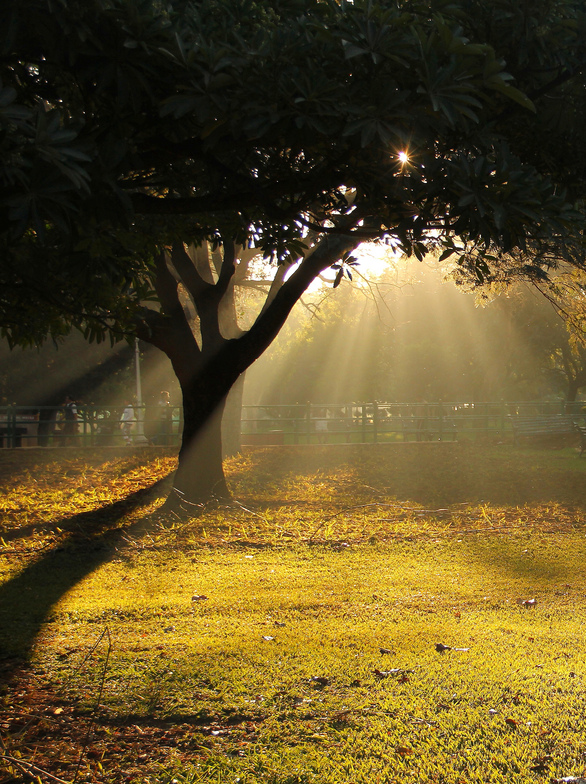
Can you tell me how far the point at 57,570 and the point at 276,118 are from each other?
678 cm

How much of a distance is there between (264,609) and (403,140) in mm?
4581

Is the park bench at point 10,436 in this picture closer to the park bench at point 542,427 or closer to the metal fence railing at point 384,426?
the metal fence railing at point 384,426

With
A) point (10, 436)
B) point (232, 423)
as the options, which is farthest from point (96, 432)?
point (232, 423)

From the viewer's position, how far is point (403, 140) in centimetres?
391

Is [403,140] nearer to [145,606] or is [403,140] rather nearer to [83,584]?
[145,606]

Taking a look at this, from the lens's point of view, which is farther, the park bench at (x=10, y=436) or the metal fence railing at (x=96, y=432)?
the park bench at (x=10, y=436)

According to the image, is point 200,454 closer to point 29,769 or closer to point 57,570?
point 57,570

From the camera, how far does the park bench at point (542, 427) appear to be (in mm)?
25547

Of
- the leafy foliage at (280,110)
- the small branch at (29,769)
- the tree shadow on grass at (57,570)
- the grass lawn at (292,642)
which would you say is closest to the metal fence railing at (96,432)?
the tree shadow on grass at (57,570)

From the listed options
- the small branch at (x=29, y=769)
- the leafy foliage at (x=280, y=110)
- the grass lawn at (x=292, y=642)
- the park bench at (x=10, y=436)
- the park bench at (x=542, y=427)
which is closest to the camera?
the small branch at (x=29, y=769)

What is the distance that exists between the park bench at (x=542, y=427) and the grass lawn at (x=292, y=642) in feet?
39.0

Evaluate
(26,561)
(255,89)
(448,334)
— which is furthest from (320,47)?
(448,334)

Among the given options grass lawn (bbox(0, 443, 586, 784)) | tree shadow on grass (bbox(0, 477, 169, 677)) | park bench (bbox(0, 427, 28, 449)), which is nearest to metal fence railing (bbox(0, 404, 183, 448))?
park bench (bbox(0, 427, 28, 449))

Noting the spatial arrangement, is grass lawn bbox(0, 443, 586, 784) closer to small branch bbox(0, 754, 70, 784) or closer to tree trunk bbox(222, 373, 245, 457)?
small branch bbox(0, 754, 70, 784)
